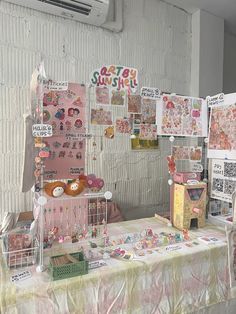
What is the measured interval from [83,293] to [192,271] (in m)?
0.53

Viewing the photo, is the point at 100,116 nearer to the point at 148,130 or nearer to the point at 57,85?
the point at 148,130

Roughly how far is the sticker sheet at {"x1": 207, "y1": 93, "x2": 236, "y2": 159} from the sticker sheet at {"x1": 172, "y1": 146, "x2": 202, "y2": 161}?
0.25ft

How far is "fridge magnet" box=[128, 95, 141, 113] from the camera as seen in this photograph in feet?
5.22

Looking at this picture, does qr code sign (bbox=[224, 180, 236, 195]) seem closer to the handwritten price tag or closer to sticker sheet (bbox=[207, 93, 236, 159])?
sticker sheet (bbox=[207, 93, 236, 159])

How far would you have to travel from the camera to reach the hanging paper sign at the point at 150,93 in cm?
148

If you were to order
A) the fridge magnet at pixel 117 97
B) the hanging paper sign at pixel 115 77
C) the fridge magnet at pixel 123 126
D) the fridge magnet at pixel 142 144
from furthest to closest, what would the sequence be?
the fridge magnet at pixel 142 144
the fridge magnet at pixel 123 126
the fridge magnet at pixel 117 97
the hanging paper sign at pixel 115 77

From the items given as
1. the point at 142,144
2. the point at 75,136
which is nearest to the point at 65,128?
the point at 75,136

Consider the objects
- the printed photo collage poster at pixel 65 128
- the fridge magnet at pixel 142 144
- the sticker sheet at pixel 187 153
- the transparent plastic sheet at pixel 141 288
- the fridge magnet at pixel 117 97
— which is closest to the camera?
the transparent plastic sheet at pixel 141 288

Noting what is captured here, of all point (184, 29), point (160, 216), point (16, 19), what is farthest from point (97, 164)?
point (184, 29)

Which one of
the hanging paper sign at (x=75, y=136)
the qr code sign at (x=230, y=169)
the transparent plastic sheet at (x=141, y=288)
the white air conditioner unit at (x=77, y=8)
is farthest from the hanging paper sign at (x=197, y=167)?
the white air conditioner unit at (x=77, y=8)

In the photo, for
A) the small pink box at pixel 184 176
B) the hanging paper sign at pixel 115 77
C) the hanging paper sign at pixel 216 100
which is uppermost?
the hanging paper sign at pixel 115 77

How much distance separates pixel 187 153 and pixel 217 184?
0.87ft

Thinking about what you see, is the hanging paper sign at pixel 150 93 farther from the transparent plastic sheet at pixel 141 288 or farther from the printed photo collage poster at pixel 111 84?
the transparent plastic sheet at pixel 141 288

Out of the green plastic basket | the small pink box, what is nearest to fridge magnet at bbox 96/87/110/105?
the small pink box
